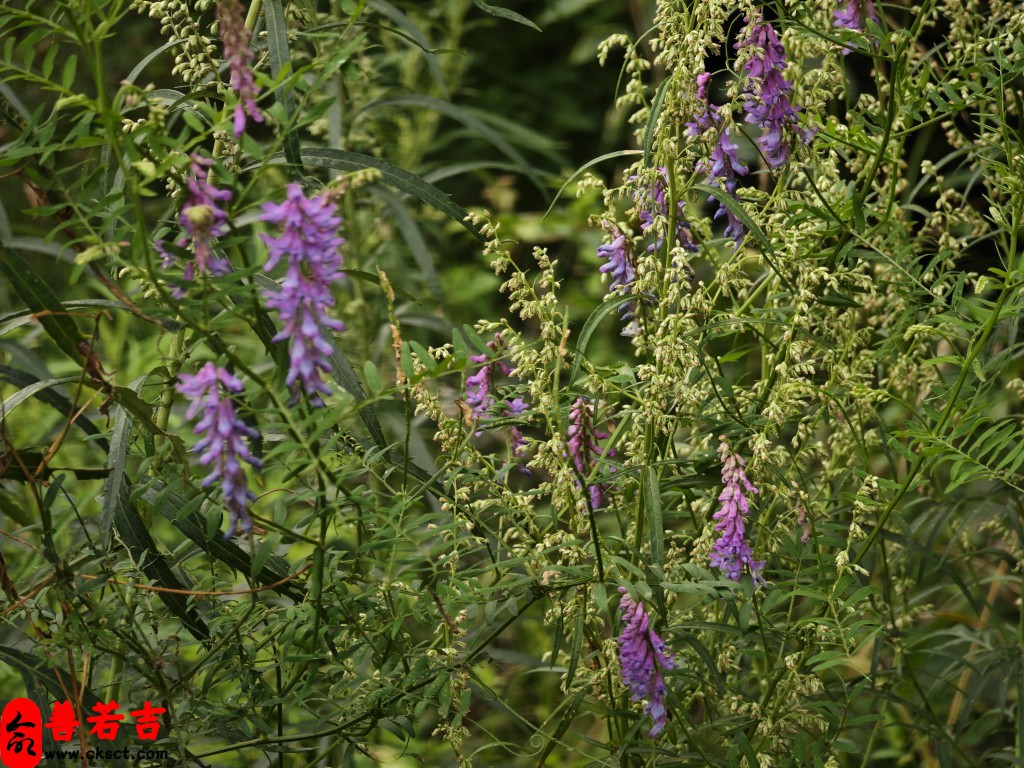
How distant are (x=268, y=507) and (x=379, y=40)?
3.85 feet

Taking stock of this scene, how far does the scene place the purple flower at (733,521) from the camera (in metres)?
1.14

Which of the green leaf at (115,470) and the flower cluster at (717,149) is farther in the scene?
the flower cluster at (717,149)

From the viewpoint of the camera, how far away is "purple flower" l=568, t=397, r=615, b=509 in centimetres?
120

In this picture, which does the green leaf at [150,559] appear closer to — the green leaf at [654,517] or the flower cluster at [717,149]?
the green leaf at [654,517]

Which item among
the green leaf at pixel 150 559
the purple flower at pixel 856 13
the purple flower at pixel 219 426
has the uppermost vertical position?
the purple flower at pixel 856 13

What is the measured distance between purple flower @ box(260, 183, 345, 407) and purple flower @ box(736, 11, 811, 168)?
1.87 feet

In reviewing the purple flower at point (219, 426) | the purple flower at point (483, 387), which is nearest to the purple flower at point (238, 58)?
the purple flower at point (219, 426)

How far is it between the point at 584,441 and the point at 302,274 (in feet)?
1.43

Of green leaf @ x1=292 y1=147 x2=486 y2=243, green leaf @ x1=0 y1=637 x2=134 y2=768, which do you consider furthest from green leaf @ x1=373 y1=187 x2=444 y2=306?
green leaf @ x1=0 y1=637 x2=134 y2=768

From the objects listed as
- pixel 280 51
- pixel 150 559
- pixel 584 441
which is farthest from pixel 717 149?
pixel 150 559

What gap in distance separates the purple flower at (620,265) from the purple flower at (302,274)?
16.5 inches

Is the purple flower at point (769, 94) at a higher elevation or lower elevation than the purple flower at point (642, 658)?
higher

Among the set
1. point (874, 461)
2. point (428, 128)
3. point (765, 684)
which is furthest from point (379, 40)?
point (765, 684)

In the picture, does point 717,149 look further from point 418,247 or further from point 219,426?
point 418,247
